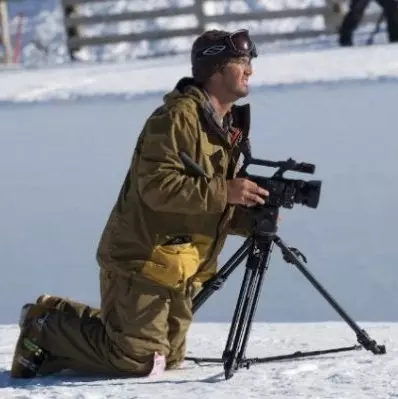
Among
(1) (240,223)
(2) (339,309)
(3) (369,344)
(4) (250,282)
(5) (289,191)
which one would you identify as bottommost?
(3) (369,344)

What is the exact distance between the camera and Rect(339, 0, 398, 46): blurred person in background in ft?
34.4

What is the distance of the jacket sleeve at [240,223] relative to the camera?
4.19m

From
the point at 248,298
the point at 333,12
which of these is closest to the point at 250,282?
the point at 248,298

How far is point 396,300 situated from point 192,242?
8.48 feet

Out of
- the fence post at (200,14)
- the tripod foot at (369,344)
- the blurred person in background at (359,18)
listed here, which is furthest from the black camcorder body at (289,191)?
the fence post at (200,14)

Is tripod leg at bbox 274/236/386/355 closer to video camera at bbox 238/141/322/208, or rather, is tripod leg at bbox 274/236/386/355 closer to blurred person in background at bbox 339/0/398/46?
video camera at bbox 238/141/322/208

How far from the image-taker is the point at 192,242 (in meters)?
4.07

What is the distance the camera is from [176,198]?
12.7ft

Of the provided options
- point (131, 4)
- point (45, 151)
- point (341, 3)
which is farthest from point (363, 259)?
point (131, 4)

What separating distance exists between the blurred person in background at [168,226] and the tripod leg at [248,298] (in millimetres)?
81

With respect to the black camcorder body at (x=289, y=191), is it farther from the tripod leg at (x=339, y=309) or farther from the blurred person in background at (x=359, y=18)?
the blurred person in background at (x=359, y=18)

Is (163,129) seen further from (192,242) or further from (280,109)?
(280,109)

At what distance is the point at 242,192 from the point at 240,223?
341 millimetres

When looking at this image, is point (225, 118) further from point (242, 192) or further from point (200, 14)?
point (200, 14)
